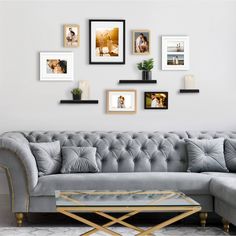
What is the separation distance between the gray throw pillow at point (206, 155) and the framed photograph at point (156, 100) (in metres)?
0.67

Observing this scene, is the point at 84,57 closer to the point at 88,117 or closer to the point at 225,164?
the point at 88,117

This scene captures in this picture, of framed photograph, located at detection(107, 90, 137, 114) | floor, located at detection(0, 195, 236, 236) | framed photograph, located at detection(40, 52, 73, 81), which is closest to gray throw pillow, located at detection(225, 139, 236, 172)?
floor, located at detection(0, 195, 236, 236)

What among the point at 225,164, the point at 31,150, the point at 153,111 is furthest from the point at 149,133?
the point at 31,150

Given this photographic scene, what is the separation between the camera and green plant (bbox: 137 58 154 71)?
6.55m

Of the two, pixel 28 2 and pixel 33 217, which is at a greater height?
pixel 28 2

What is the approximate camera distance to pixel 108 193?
4.59 metres

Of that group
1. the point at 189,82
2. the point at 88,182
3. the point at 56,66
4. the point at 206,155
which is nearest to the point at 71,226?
the point at 88,182

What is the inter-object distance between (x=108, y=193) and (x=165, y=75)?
7.94ft

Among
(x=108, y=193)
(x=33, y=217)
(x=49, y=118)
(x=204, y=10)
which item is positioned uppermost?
(x=204, y=10)

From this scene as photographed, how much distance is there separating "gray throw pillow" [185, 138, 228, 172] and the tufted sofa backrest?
5.0 inches

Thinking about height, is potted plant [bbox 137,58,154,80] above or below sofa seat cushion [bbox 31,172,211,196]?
above

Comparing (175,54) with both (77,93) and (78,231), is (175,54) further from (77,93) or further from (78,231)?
(78,231)

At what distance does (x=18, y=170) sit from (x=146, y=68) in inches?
81.6

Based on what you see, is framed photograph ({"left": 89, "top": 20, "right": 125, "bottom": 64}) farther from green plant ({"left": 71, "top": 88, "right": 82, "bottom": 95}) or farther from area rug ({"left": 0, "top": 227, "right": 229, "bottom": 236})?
area rug ({"left": 0, "top": 227, "right": 229, "bottom": 236})
